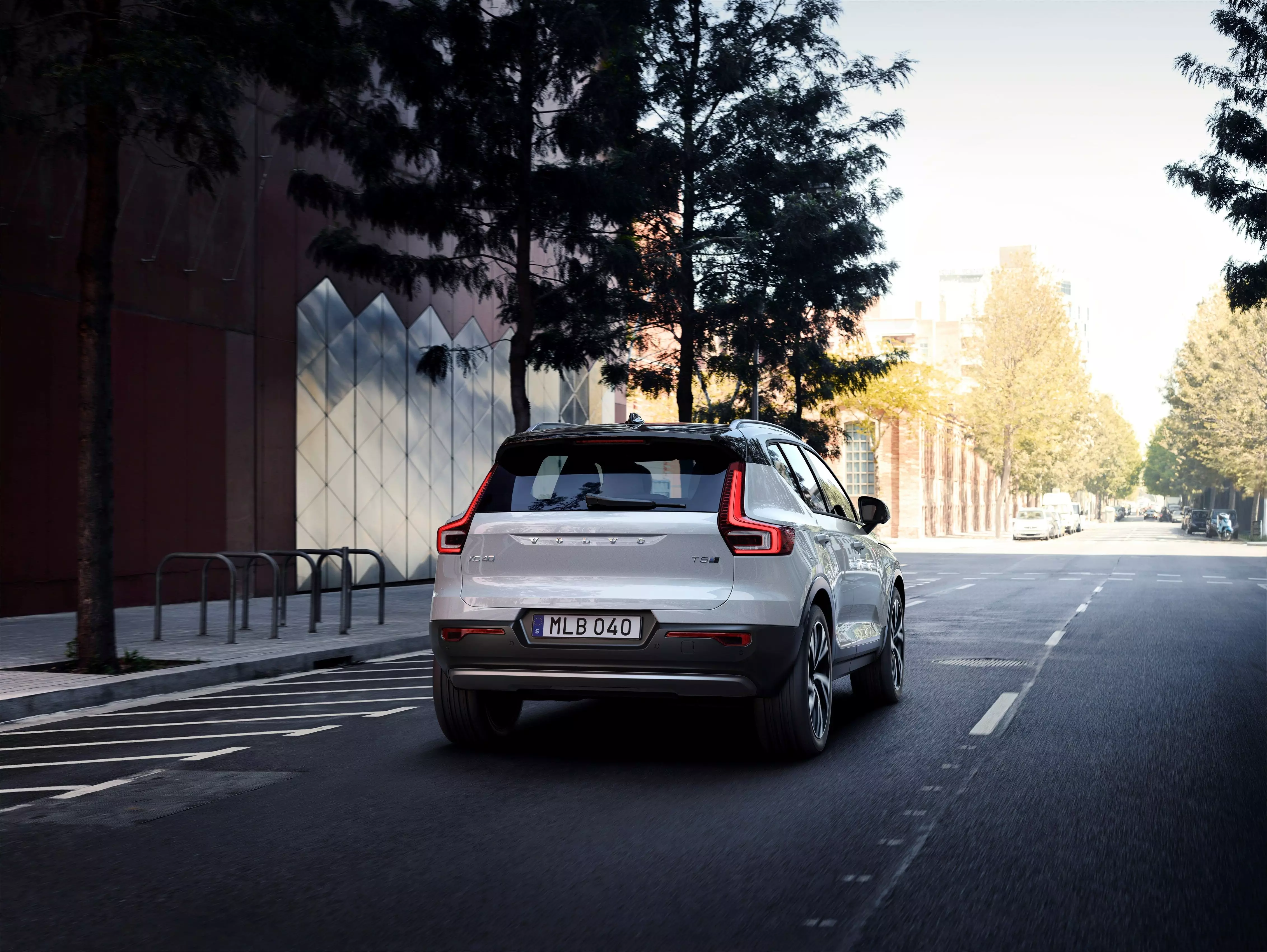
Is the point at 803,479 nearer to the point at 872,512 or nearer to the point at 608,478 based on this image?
the point at 872,512

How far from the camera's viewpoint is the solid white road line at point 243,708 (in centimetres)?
880

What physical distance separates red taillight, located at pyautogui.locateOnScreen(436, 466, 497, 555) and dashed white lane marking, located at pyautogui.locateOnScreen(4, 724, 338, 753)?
1.86 m

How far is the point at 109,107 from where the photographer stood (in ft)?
32.6

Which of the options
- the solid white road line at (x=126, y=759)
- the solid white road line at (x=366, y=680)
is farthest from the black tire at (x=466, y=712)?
the solid white road line at (x=366, y=680)

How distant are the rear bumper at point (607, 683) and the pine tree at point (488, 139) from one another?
30.6 ft

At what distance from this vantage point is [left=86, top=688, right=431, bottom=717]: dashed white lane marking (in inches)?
346

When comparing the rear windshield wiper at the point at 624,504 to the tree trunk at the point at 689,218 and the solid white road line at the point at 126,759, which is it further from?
the tree trunk at the point at 689,218

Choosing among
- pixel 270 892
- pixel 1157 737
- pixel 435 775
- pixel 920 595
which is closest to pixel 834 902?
pixel 270 892

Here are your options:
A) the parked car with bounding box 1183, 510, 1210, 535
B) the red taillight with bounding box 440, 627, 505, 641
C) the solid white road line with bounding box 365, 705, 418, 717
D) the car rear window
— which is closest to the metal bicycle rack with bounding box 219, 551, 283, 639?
the solid white road line with bounding box 365, 705, 418, 717

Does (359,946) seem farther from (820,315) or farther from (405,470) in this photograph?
(820,315)

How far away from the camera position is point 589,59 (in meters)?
15.9

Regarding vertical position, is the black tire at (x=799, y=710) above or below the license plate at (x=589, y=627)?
below

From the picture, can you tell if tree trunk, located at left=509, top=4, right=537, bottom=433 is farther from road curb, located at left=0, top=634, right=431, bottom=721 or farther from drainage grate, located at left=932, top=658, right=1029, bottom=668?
drainage grate, located at left=932, top=658, right=1029, bottom=668

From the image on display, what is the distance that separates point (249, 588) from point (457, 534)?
27.7ft
